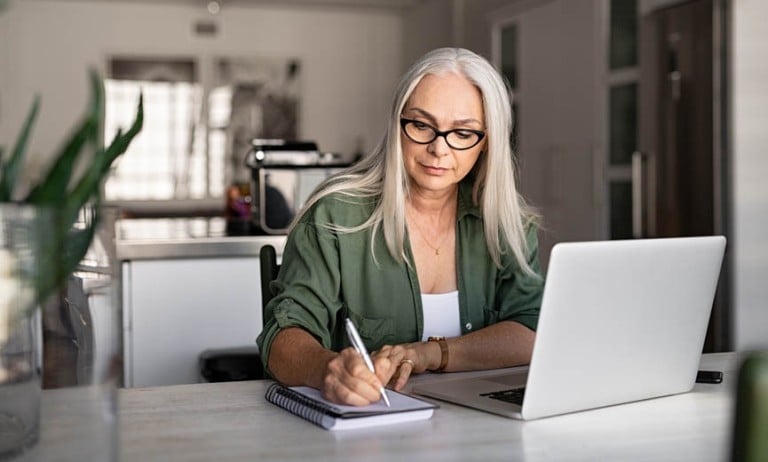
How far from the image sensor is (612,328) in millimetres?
1286

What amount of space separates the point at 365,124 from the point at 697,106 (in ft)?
16.1

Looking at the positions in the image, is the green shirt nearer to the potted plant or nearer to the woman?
the woman

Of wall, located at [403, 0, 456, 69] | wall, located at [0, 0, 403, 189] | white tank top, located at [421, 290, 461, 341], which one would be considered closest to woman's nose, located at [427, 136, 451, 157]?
white tank top, located at [421, 290, 461, 341]

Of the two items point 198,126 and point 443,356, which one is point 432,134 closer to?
point 443,356

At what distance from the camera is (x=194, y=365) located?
118 inches

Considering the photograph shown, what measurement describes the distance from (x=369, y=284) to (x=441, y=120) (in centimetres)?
33

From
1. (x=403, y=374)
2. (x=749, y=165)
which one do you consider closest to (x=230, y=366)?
(x=403, y=374)

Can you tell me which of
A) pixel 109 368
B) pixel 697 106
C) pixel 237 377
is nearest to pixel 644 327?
pixel 109 368

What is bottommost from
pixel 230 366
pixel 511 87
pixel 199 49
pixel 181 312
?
pixel 230 366

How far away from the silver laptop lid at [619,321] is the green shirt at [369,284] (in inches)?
19.9

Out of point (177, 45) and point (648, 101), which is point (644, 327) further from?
point (177, 45)

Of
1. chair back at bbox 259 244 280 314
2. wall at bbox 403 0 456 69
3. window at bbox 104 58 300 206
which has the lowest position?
chair back at bbox 259 244 280 314

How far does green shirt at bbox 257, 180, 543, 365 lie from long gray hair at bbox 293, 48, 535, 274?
0.02 m

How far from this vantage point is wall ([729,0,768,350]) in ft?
13.2
